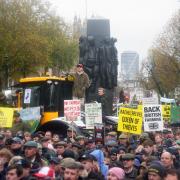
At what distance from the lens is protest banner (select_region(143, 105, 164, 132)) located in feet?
49.9

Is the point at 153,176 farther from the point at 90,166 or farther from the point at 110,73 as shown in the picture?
the point at 110,73

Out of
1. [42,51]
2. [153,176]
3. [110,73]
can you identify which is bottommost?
[153,176]

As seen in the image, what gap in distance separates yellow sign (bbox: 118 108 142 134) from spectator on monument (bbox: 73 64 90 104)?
551cm

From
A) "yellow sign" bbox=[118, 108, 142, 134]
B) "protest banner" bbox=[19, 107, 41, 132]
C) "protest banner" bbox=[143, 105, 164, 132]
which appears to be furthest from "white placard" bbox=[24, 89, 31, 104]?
"yellow sign" bbox=[118, 108, 142, 134]

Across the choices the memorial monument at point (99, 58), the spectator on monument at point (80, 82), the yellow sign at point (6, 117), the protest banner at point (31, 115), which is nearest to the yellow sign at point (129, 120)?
the yellow sign at point (6, 117)

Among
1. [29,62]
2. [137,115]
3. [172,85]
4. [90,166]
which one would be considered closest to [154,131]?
[137,115]

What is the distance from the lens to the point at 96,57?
68.3 ft

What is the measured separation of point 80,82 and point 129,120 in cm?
586

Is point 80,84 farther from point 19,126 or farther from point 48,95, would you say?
point 19,126

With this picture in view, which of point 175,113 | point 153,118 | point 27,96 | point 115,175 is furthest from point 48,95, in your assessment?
point 115,175

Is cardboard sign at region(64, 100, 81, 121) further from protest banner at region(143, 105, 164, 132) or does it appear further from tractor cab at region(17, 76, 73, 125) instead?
tractor cab at region(17, 76, 73, 125)

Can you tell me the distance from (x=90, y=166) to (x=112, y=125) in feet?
36.3

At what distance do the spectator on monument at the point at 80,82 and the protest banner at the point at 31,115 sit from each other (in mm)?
2260

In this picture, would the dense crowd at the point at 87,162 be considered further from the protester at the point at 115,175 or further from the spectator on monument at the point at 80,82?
the spectator on monument at the point at 80,82
